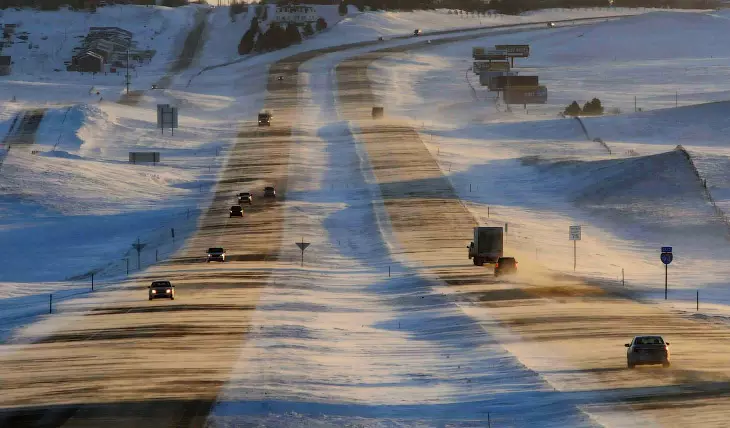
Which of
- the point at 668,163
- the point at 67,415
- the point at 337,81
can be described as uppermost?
the point at 337,81

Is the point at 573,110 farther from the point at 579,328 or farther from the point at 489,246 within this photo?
the point at 579,328

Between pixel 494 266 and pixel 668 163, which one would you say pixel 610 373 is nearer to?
pixel 494 266

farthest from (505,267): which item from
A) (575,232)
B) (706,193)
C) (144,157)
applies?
(144,157)

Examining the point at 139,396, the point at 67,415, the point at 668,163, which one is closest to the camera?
the point at 67,415

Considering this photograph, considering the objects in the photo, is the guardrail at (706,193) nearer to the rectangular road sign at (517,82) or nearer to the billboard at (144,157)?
the billboard at (144,157)

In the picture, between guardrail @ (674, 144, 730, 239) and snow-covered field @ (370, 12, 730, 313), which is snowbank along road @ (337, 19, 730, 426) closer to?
snow-covered field @ (370, 12, 730, 313)

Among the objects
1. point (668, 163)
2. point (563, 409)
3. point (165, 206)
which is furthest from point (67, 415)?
point (668, 163)

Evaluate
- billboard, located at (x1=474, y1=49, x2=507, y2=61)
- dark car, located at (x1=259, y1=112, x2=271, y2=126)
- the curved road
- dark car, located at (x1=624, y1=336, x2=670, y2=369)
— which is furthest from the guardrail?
billboard, located at (x1=474, y1=49, x2=507, y2=61)
